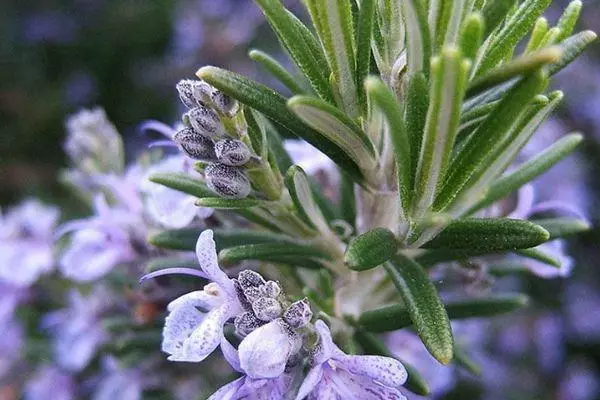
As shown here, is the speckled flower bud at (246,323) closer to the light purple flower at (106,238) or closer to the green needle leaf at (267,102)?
the green needle leaf at (267,102)

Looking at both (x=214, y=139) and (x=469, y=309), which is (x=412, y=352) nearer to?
(x=469, y=309)

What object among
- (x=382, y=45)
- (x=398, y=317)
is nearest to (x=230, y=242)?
(x=398, y=317)

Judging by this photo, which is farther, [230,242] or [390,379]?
[230,242]

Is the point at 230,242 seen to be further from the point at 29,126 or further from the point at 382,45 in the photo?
the point at 29,126

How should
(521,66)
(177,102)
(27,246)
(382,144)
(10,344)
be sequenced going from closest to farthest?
(521,66) → (382,144) → (27,246) → (10,344) → (177,102)

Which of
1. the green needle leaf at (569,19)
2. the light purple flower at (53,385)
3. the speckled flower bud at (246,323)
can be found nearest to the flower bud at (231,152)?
the speckled flower bud at (246,323)

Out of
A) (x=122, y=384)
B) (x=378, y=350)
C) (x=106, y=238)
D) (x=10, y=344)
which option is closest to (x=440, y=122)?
(x=378, y=350)

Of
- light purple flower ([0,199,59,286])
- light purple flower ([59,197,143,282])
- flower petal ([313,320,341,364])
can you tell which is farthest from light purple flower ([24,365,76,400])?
flower petal ([313,320,341,364])
